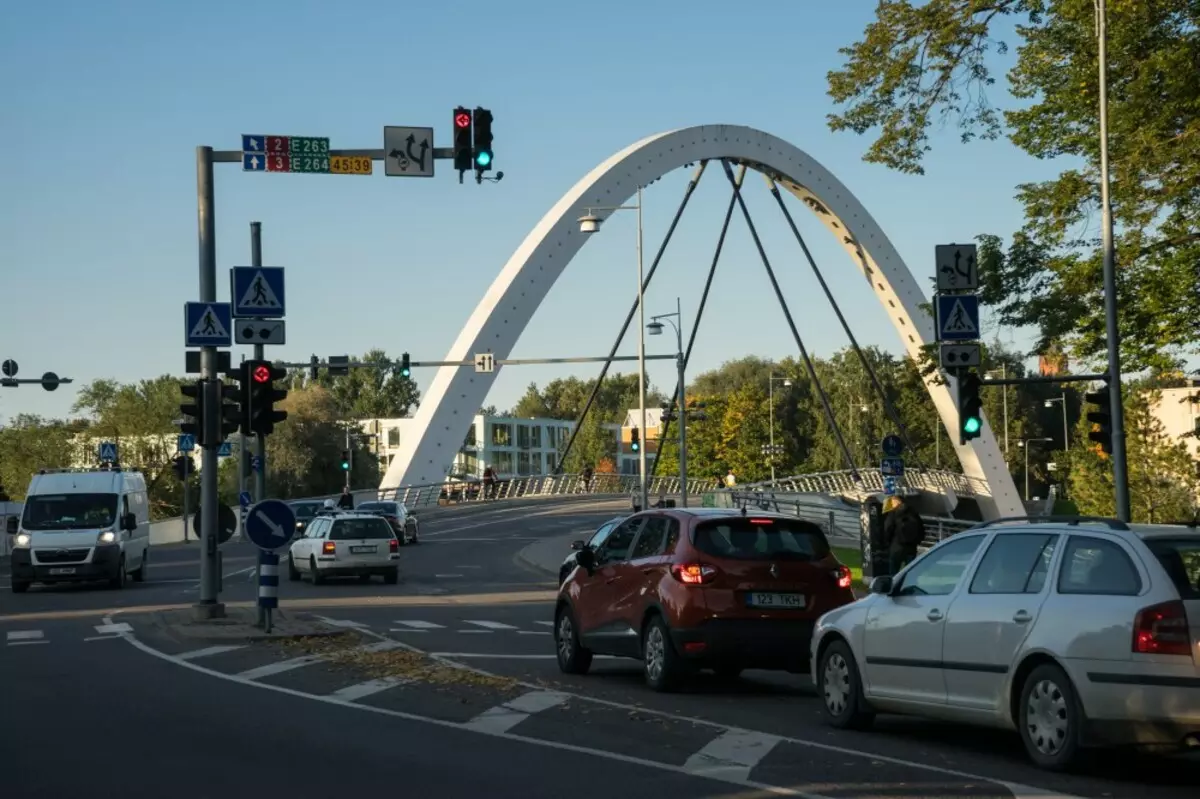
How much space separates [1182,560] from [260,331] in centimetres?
1639

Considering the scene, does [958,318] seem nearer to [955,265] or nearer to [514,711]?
[955,265]

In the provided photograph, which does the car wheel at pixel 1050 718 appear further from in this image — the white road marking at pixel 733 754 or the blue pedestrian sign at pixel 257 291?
the blue pedestrian sign at pixel 257 291

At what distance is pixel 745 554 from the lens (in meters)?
14.3

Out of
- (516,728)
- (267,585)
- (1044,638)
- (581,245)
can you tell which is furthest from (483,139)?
(581,245)

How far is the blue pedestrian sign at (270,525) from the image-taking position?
66.1 ft

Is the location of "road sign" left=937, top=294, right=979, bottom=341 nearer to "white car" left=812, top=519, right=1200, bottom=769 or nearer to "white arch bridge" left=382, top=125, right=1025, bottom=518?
"white car" left=812, top=519, right=1200, bottom=769

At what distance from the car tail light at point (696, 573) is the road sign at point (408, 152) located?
30.6 feet

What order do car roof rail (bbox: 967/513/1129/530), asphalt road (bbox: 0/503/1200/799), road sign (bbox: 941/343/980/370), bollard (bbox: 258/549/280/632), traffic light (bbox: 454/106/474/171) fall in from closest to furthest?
asphalt road (bbox: 0/503/1200/799) < car roof rail (bbox: 967/513/1129/530) < bollard (bbox: 258/549/280/632) < traffic light (bbox: 454/106/474/171) < road sign (bbox: 941/343/980/370)

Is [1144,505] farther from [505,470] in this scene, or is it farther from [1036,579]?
[505,470]

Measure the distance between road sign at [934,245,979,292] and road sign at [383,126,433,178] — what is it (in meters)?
7.09

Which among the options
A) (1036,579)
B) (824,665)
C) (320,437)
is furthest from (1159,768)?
(320,437)

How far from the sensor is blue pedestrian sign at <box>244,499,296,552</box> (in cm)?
2014

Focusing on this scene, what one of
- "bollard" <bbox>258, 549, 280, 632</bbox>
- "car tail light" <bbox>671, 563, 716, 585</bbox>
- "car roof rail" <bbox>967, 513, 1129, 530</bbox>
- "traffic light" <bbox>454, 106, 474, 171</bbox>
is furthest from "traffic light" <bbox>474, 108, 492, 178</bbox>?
"car roof rail" <bbox>967, 513, 1129, 530</bbox>

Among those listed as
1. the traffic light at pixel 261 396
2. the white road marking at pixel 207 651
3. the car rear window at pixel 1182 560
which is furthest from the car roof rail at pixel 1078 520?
the traffic light at pixel 261 396
